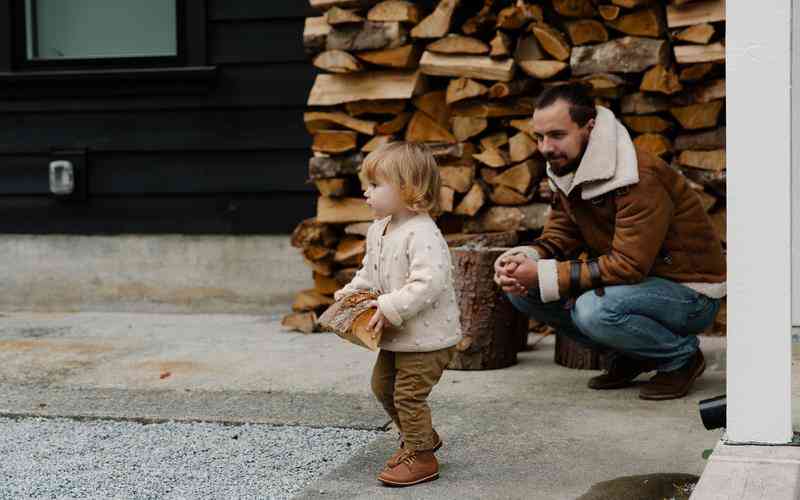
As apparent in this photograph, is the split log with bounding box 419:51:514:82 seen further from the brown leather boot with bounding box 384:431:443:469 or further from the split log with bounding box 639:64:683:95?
the brown leather boot with bounding box 384:431:443:469

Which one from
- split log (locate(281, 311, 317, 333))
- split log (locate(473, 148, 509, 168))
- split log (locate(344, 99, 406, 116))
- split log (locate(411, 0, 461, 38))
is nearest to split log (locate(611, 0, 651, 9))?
split log (locate(411, 0, 461, 38))

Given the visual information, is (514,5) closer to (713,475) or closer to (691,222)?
(691,222)

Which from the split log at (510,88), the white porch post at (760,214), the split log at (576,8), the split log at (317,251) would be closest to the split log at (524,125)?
the split log at (510,88)

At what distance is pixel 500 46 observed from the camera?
5.14m

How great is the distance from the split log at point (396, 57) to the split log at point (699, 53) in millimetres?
1220

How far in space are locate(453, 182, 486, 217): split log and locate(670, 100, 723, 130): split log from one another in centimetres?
97

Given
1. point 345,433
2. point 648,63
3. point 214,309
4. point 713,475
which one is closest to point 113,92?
point 214,309

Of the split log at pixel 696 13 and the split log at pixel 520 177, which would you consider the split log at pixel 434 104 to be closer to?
the split log at pixel 520 177

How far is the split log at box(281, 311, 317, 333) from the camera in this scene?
5625mm

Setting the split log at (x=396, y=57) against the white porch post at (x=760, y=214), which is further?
the split log at (x=396, y=57)

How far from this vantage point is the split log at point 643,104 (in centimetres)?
511

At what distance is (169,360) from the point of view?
4.88 meters

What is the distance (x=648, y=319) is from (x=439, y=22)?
198cm

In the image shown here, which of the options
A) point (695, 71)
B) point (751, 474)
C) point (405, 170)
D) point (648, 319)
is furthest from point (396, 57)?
point (751, 474)
